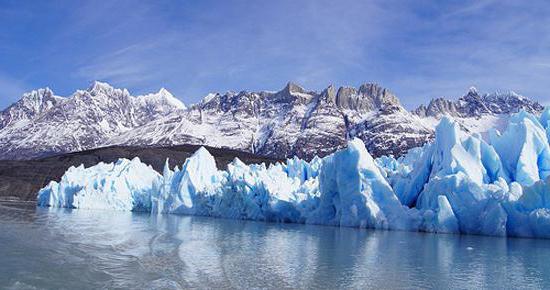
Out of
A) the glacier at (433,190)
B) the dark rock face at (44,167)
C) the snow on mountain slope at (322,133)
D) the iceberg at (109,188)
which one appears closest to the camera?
the glacier at (433,190)

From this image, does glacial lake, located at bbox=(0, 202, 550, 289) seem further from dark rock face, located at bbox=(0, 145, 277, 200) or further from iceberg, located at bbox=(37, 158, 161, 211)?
dark rock face, located at bbox=(0, 145, 277, 200)

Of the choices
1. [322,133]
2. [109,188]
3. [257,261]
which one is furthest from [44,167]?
[322,133]

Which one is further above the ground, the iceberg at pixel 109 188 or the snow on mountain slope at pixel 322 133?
the snow on mountain slope at pixel 322 133

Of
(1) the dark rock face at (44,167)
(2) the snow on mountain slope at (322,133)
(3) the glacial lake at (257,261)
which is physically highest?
(2) the snow on mountain slope at (322,133)

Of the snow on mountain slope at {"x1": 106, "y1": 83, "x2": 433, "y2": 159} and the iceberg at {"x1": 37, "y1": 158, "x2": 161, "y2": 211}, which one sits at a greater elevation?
the snow on mountain slope at {"x1": 106, "y1": 83, "x2": 433, "y2": 159}

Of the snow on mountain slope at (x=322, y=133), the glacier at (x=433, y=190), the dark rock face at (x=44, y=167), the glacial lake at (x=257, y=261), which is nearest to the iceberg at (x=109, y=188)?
the glacier at (x=433, y=190)

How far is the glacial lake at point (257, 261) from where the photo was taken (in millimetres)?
11461

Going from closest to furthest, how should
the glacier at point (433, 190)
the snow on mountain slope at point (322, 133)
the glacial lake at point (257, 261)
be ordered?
the glacial lake at point (257, 261) → the glacier at point (433, 190) → the snow on mountain slope at point (322, 133)

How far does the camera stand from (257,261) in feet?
47.5

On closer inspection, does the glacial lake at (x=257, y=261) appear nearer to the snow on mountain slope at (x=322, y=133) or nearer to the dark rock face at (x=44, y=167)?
the dark rock face at (x=44, y=167)

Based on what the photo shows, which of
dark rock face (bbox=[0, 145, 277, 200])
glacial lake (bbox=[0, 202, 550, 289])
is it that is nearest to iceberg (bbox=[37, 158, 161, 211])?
glacial lake (bbox=[0, 202, 550, 289])

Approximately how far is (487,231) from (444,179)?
266 cm

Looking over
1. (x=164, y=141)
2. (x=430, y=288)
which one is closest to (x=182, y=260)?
(x=430, y=288)

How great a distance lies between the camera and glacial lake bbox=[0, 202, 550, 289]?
11.5 meters
